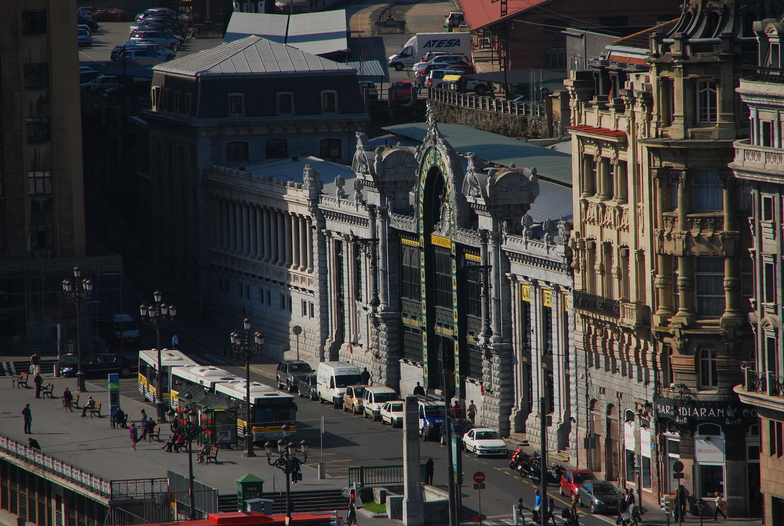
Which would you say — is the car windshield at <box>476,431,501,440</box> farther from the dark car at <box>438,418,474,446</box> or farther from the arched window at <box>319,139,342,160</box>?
the arched window at <box>319,139,342,160</box>

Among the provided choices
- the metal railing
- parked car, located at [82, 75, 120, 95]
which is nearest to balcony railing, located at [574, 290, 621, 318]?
the metal railing

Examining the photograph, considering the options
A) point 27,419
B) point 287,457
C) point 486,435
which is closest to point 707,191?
point 486,435

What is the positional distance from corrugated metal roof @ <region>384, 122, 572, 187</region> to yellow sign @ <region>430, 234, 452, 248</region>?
26.5ft

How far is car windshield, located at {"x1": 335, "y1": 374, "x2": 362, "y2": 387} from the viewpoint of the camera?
123m

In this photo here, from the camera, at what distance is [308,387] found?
12600 cm

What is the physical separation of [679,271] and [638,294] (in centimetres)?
319

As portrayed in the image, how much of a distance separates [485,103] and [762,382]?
85.5 meters

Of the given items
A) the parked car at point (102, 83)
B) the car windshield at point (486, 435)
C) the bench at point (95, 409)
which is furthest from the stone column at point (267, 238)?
the parked car at point (102, 83)

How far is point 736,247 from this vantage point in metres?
93.4

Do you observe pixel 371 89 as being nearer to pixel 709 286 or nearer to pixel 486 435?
pixel 486 435

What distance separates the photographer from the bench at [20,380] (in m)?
130

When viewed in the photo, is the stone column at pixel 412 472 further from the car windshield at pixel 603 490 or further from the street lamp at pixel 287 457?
the car windshield at pixel 603 490

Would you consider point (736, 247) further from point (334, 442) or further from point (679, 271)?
point (334, 442)

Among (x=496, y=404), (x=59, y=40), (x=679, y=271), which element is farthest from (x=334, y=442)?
(x=59, y=40)
